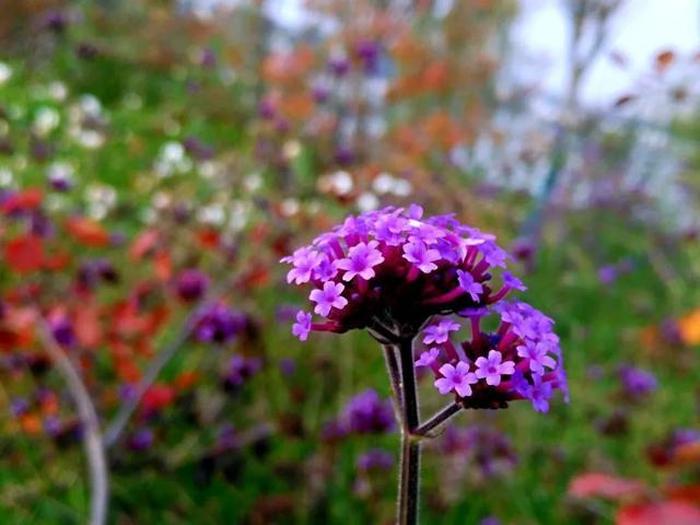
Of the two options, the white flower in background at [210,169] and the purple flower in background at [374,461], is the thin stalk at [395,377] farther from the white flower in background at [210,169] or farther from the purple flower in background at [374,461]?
the white flower in background at [210,169]

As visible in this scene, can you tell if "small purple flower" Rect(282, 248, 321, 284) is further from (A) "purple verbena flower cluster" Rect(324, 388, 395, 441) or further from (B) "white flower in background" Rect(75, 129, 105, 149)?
Result: (B) "white flower in background" Rect(75, 129, 105, 149)

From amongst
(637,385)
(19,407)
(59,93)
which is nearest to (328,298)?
(19,407)

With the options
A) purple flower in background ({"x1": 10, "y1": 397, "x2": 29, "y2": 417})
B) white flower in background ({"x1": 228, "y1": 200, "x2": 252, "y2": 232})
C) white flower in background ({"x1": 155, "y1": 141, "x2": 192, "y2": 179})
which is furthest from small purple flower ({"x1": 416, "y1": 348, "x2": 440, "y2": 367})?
white flower in background ({"x1": 155, "y1": 141, "x2": 192, "y2": 179})

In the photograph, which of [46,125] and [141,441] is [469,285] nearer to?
[141,441]

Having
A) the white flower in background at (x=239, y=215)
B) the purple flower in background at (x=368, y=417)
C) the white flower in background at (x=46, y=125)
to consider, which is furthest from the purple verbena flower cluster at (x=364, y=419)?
the white flower in background at (x=46, y=125)

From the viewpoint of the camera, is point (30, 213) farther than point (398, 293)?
Yes

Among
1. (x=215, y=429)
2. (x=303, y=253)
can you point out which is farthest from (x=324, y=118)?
(x=303, y=253)

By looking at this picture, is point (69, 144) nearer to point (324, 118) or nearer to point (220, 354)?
point (324, 118)
